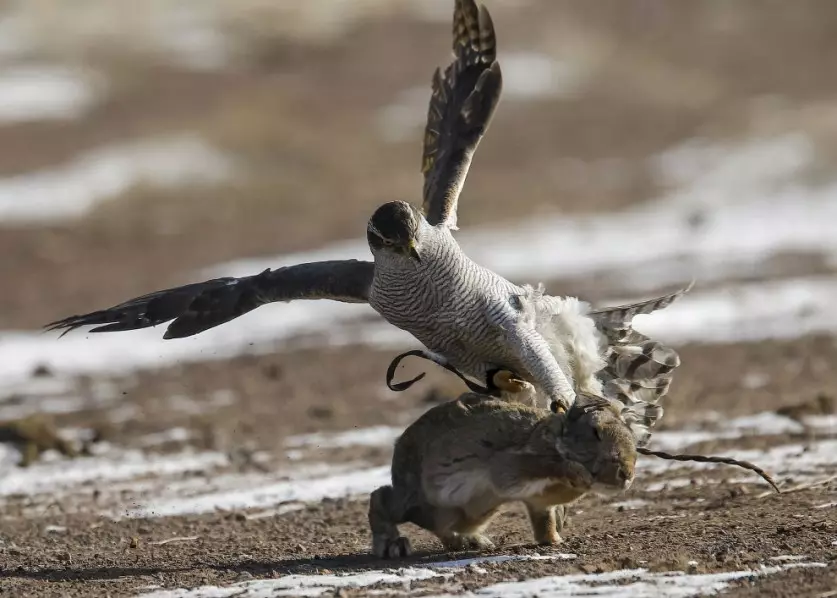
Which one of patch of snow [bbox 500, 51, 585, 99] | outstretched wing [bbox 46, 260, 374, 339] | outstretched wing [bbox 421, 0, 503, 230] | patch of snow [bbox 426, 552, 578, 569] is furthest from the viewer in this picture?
patch of snow [bbox 500, 51, 585, 99]

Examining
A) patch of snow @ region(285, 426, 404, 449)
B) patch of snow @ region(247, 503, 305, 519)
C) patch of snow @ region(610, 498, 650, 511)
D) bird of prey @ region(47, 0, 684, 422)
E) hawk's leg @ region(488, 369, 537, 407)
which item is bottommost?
patch of snow @ region(247, 503, 305, 519)

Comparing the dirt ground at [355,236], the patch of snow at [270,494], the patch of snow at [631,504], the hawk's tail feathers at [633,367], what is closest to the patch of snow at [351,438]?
the dirt ground at [355,236]

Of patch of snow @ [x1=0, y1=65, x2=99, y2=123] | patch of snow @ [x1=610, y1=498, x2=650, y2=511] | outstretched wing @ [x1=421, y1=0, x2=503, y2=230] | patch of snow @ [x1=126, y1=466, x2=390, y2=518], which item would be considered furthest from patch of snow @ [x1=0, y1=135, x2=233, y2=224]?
patch of snow @ [x1=610, y1=498, x2=650, y2=511]

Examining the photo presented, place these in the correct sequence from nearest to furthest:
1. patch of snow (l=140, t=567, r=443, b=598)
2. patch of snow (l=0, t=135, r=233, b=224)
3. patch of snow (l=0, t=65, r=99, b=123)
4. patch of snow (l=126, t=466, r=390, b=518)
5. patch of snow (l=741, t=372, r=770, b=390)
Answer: patch of snow (l=140, t=567, r=443, b=598)
patch of snow (l=126, t=466, r=390, b=518)
patch of snow (l=741, t=372, r=770, b=390)
patch of snow (l=0, t=135, r=233, b=224)
patch of snow (l=0, t=65, r=99, b=123)

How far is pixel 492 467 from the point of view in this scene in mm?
6387

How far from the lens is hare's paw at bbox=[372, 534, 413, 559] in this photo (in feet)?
22.0

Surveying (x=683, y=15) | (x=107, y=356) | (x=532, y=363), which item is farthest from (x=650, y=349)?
(x=683, y=15)

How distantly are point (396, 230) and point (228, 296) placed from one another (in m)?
1.34

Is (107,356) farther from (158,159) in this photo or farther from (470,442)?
(158,159)

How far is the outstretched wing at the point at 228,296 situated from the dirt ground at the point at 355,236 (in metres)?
1.20

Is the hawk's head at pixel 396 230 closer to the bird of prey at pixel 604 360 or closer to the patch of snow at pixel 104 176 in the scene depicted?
the bird of prey at pixel 604 360

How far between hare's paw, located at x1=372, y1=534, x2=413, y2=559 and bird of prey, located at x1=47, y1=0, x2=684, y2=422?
995 millimetres

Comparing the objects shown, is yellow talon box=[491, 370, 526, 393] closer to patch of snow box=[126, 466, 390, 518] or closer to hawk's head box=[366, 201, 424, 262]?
hawk's head box=[366, 201, 424, 262]

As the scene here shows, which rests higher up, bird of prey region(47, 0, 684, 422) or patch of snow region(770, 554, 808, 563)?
bird of prey region(47, 0, 684, 422)
